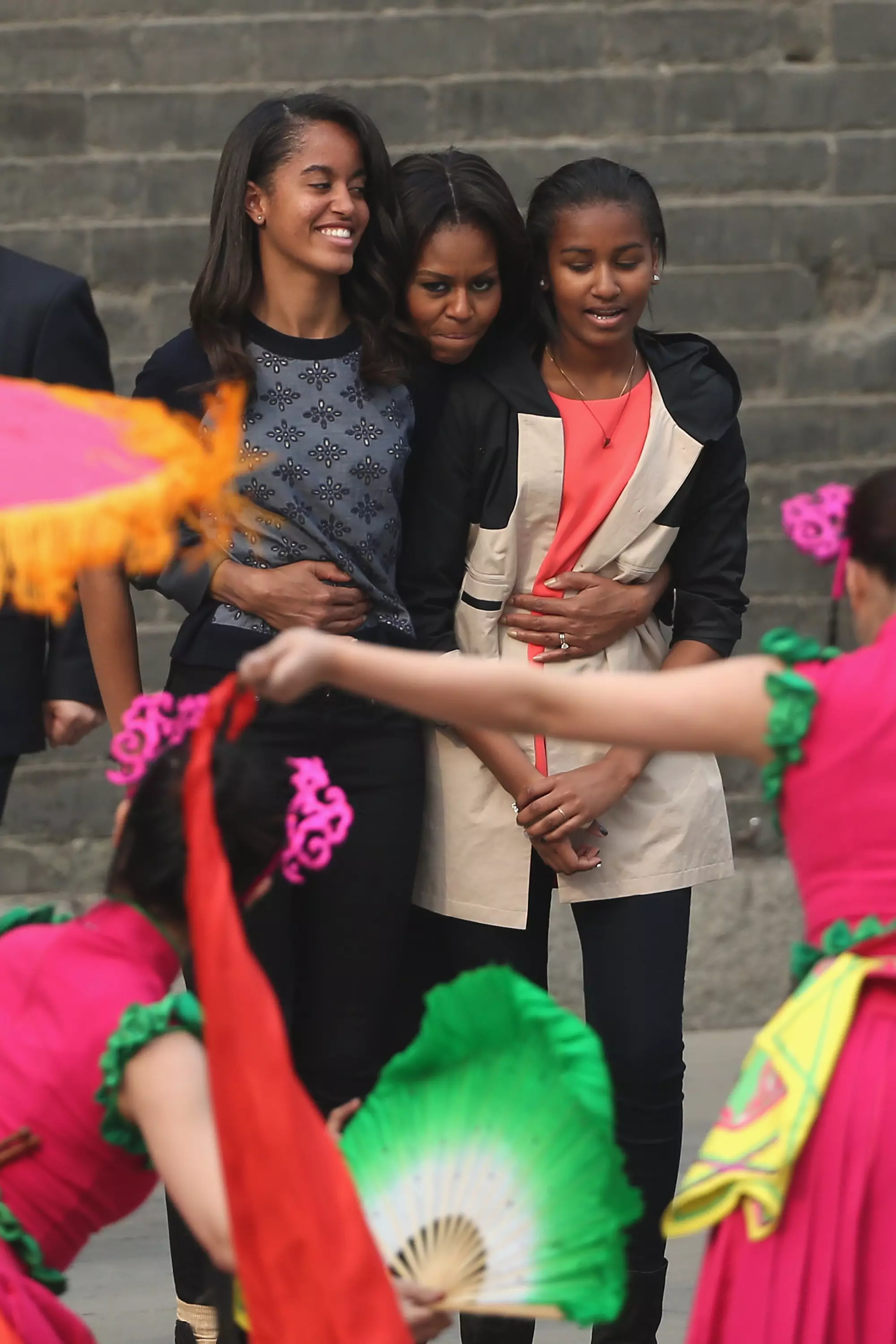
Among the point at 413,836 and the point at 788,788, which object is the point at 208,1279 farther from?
the point at 788,788

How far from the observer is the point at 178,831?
238 cm

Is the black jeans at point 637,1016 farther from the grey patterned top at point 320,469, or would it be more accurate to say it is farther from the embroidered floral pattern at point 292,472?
the embroidered floral pattern at point 292,472

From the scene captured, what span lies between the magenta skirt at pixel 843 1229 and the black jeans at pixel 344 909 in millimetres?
1130

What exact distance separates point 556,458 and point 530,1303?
54.8 inches

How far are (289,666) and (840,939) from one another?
2.15 ft

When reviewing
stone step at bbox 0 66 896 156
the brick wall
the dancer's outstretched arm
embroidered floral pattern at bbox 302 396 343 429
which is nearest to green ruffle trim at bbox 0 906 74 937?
the dancer's outstretched arm

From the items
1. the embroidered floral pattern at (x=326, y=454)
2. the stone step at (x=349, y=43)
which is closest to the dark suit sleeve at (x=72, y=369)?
the embroidered floral pattern at (x=326, y=454)

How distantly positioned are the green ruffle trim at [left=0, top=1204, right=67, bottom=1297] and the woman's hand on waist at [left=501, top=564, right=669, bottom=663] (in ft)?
4.17

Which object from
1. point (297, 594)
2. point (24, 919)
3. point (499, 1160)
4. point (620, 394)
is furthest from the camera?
point (620, 394)

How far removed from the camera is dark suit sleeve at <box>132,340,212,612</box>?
314cm

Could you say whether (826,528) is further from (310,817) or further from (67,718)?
(67,718)

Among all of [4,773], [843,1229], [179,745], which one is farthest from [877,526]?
[4,773]

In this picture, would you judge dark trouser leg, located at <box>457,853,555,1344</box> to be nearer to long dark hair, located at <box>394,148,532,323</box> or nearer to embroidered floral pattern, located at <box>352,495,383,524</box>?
embroidered floral pattern, located at <box>352,495,383,524</box>

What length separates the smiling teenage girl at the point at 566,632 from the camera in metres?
3.20
